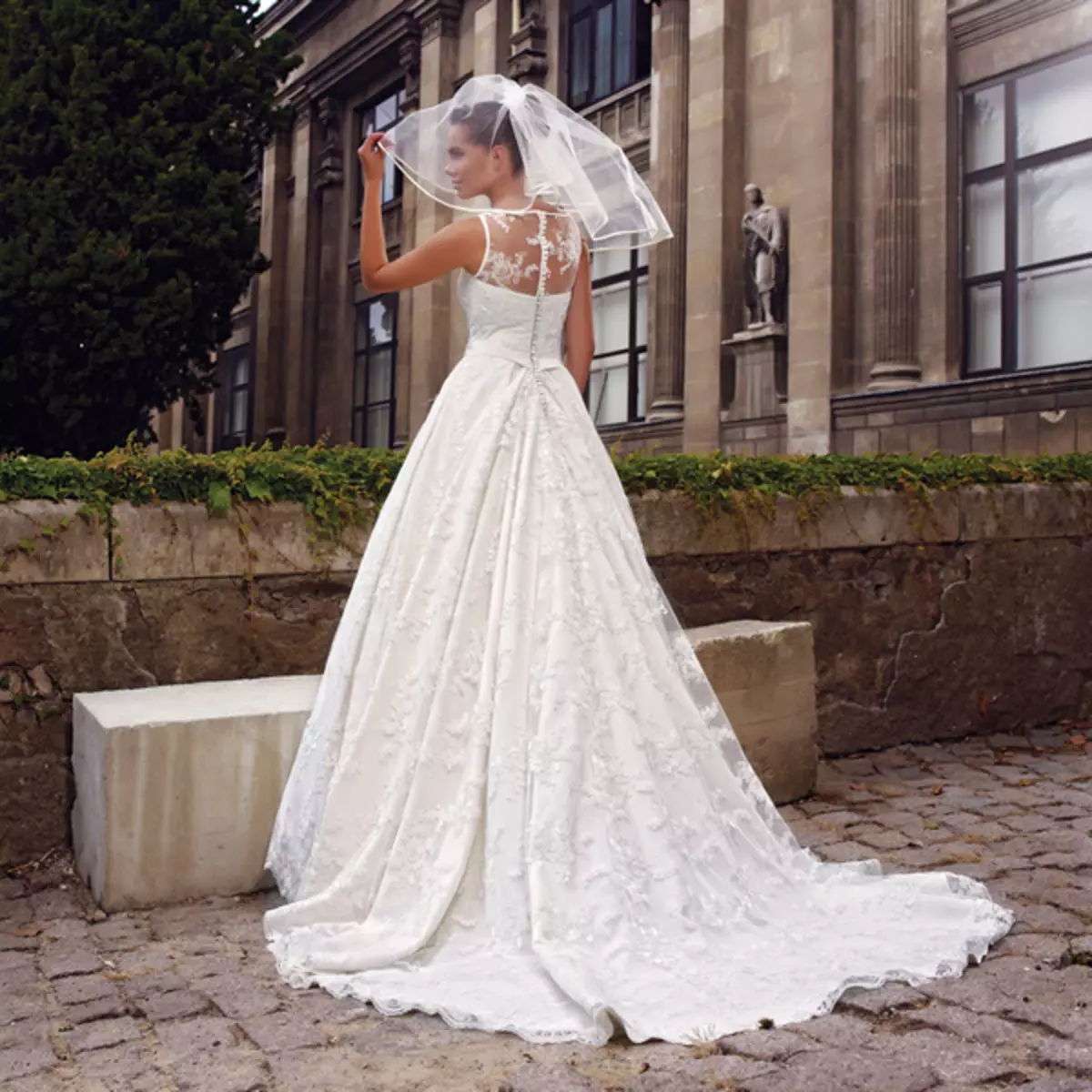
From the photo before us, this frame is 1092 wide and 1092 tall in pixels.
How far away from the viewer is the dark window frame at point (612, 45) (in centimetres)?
1452

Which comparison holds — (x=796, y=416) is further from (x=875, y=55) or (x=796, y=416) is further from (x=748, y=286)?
(x=875, y=55)

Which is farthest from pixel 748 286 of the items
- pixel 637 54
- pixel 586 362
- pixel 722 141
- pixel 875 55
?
pixel 586 362

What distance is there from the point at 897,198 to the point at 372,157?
8.83 meters

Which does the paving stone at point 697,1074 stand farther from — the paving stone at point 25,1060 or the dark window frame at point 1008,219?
the dark window frame at point 1008,219

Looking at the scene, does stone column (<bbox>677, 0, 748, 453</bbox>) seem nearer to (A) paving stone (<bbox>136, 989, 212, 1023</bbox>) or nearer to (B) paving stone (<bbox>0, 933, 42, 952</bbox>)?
(B) paving stone (<bbox>0, 933, 42, 952</bbox>)

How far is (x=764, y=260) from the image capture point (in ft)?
39.3

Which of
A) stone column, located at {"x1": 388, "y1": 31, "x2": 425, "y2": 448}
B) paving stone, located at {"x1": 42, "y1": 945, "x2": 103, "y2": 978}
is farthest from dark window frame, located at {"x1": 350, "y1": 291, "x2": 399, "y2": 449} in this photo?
paving stone, located at {"x1": 42, "y1": 945, "x2": 103, "y2": 978}

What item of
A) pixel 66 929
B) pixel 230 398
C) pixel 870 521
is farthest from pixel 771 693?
pixel 230 398

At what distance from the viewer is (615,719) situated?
9.94ft

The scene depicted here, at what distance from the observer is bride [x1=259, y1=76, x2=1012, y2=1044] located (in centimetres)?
265

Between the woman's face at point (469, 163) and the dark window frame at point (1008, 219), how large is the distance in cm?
784

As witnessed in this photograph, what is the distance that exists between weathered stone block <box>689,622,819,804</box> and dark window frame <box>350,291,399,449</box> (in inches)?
616

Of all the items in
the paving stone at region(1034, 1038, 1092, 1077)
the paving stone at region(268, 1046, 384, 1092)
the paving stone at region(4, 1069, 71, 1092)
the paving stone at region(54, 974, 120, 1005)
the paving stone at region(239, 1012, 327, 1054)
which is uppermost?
the paving stone at region(1034, 1038, 1092, 1077)

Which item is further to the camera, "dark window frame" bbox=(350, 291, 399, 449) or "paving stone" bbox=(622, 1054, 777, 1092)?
"dark window frame" bbox=(350, 291, 399, 449)
